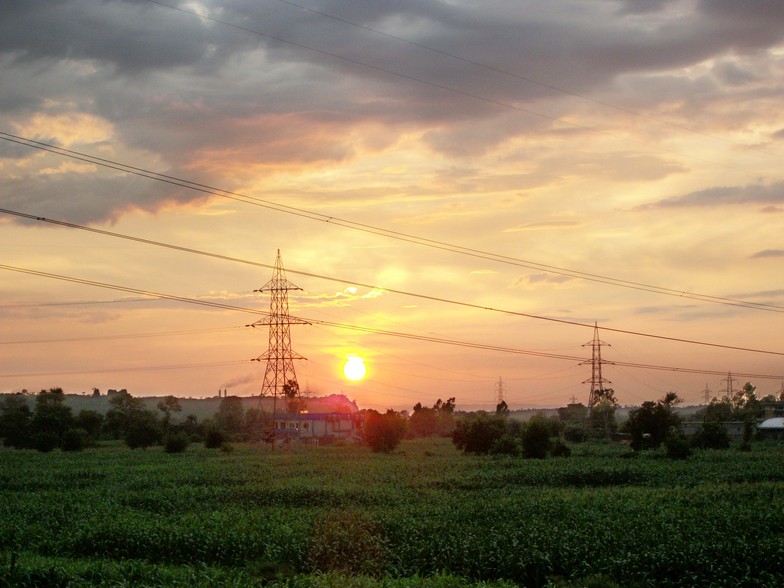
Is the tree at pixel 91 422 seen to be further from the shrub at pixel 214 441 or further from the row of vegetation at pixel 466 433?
the shrub at pixel 214 441

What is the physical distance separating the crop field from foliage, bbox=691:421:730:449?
45.1 metres

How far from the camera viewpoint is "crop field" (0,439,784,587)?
28141mm

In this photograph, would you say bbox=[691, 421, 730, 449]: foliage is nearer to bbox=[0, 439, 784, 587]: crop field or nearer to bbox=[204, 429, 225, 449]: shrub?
bbox=[0, 439, 784, 587]: crop field

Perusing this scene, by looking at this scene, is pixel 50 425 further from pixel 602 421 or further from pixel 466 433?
pixel 602 421

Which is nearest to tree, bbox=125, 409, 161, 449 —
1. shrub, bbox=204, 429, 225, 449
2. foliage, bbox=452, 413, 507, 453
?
shrub, bbox=204, 429, 225, 449

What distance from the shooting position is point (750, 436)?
130 meters

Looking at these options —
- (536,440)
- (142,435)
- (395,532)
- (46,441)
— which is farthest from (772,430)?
(395,532)

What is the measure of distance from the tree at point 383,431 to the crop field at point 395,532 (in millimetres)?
47226

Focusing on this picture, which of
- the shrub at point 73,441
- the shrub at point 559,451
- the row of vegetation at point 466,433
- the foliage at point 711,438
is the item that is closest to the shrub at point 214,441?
the row of vegetation at point 466,433

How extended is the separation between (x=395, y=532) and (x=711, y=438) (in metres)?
78.4

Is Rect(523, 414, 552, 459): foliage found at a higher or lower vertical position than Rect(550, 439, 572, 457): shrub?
higher

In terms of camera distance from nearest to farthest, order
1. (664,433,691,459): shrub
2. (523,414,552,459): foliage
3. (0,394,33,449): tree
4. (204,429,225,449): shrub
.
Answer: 1. (664,433,691,459): shrub
2. (523,414,552,459): foliage
3. (204,429,225,449): shrub
4. (0,394,33,449): tree

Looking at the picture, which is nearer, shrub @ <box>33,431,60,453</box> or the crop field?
the crop field

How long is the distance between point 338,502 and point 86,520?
13696 millimetres
